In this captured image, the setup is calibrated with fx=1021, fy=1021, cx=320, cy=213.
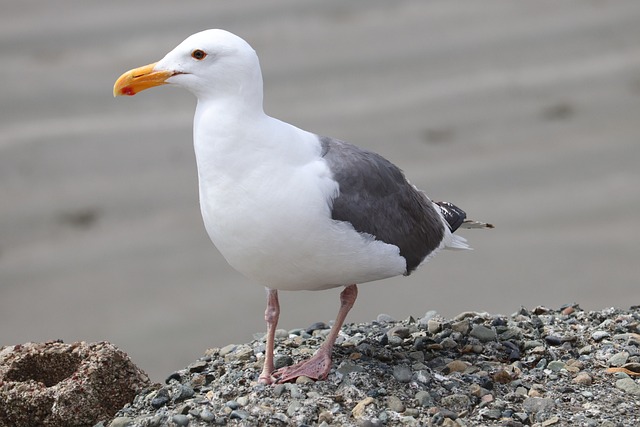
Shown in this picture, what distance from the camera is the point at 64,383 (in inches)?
148

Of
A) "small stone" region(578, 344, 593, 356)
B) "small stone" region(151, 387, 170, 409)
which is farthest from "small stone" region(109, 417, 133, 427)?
"small stone" region(578, 344, 593, 356)

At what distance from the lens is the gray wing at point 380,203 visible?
3629mm

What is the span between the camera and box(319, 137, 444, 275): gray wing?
143 inches

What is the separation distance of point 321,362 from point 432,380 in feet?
1.37

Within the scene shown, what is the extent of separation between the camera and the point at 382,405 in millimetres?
3600

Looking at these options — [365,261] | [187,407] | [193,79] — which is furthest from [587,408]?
[193,79]

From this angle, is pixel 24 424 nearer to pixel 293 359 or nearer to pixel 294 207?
pixel 293 359

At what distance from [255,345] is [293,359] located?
29 centimetres

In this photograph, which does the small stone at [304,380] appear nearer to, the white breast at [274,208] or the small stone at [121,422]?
the white breast at [274,208]

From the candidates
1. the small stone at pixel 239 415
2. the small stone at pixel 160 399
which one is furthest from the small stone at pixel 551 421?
the small stone at pixel 160 399

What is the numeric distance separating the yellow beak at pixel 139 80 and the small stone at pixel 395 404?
138 centimetres

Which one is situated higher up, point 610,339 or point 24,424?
point 610,339

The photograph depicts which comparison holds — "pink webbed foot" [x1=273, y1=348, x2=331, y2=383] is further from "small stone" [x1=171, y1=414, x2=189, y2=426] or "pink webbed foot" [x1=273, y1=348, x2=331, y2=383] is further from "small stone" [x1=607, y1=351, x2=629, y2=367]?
"small stone" [x1=607, y1=351, x2=629, y2=367]

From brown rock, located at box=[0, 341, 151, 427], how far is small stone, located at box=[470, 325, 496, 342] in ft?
4.44
